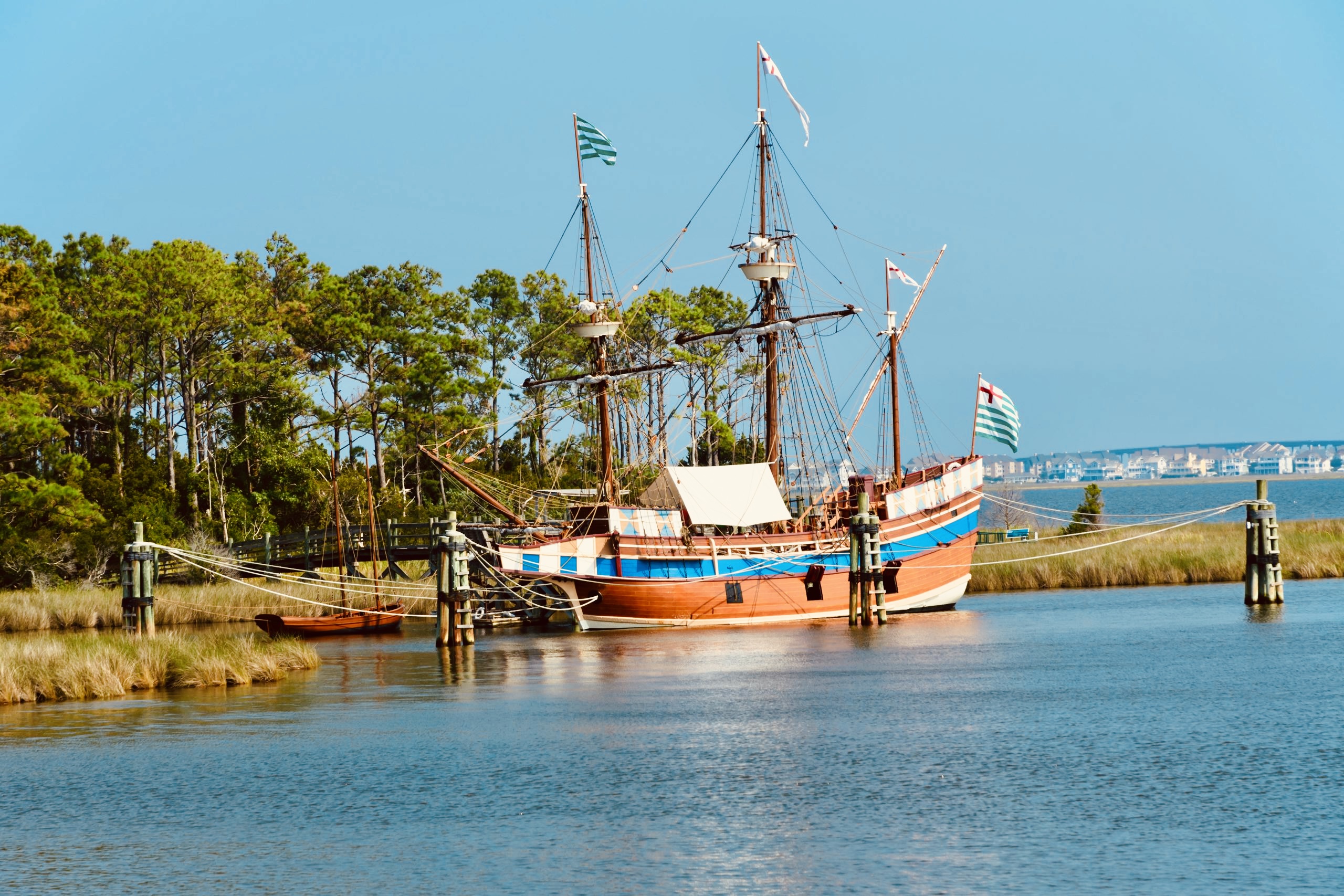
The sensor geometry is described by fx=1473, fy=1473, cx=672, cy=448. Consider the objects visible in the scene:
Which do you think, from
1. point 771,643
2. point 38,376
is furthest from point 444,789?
point 38,376

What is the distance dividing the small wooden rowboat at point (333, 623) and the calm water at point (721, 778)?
38.9 ft

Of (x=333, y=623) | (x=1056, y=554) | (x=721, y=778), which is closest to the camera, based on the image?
(x=721, y=778)

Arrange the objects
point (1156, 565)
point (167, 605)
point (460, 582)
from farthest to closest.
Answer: point (1156, 565)
point (167, 605)
point (460, 582)

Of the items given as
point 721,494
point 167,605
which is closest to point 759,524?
point 721,494

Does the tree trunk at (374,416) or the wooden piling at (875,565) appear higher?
the tree trunk at (374,416)

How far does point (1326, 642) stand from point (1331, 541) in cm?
2438

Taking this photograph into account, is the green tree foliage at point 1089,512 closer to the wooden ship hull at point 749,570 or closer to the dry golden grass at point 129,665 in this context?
the wooden ship hull at point 749,570

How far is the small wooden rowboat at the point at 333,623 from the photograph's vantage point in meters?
47.5

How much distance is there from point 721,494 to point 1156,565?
17.2 meters

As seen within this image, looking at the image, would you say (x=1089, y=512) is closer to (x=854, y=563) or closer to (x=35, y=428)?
(x=854, y=563)

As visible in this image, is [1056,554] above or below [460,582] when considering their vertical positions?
below

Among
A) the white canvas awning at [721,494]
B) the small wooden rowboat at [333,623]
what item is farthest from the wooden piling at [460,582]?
the white canvas awning at [721,494]

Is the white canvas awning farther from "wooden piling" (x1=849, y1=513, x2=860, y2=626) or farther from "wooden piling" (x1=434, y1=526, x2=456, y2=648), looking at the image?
"wooden piling" (x1=434, y1=526, x2=456, y2=648)

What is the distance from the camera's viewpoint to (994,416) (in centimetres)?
5088
